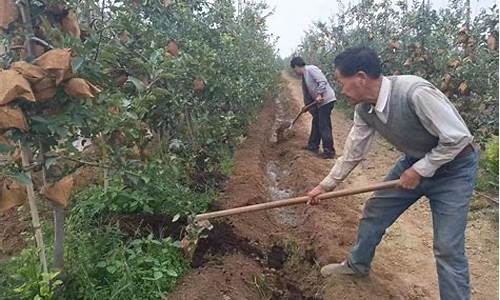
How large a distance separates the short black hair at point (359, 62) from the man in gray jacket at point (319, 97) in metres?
3.52

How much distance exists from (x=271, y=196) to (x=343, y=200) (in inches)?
34.2

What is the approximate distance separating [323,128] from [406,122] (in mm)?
3788

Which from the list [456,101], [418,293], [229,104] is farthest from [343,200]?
[456,101]

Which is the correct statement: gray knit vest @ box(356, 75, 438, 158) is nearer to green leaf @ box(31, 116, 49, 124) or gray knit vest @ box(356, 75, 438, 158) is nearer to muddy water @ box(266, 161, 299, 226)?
green leaf @ box(31, 116, 49, 124)

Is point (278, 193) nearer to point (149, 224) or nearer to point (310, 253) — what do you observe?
point (310, 253)

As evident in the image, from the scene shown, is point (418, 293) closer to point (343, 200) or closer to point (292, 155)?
point (343, 200)

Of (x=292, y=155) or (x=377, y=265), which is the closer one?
(x=377, y=265)

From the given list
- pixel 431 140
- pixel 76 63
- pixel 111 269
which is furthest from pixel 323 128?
pixel 76 63

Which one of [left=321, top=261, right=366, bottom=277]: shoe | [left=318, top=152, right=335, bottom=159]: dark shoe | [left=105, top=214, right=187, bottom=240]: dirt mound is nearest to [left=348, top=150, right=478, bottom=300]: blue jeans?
[left=321, top=261, right=366, bottom=277]: shoe

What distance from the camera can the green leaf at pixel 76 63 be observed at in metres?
1.84

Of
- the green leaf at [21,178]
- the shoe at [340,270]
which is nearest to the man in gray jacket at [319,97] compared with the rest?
the shoe at [340,270]

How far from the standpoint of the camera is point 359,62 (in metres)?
2.40

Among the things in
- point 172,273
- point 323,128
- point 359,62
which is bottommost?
point 172,273

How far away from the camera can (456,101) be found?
647 cm
